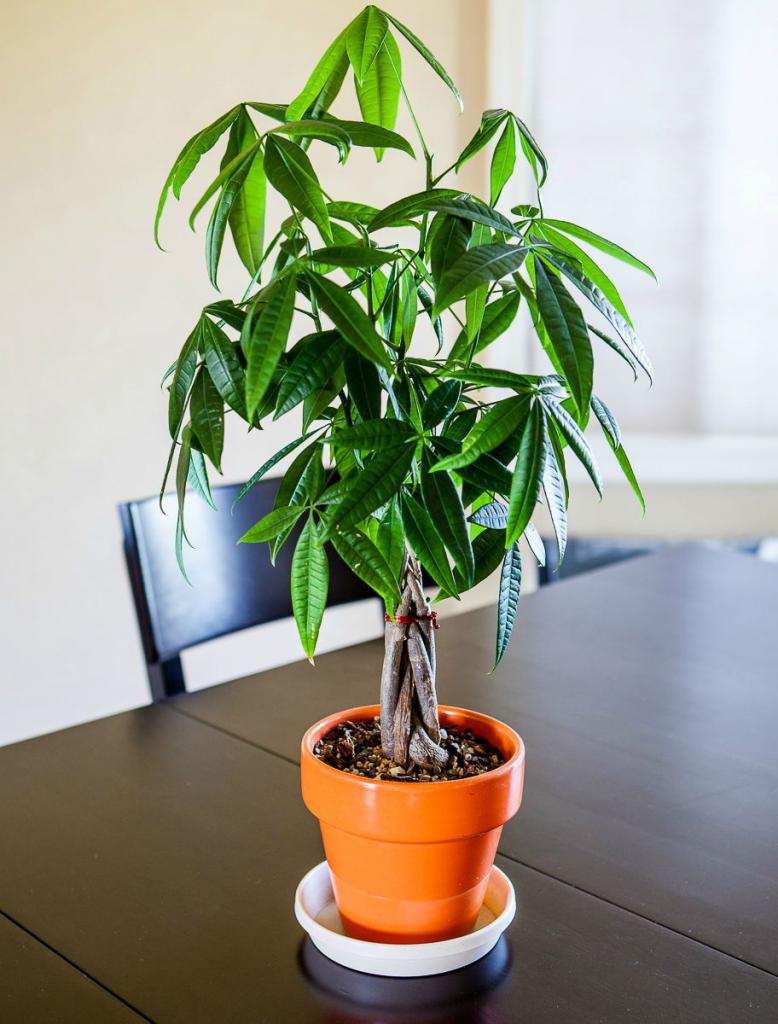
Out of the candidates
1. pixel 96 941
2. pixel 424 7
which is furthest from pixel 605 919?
pixel 424 7

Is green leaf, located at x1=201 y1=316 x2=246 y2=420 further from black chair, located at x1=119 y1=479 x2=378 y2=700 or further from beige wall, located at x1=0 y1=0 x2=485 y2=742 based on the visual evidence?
beige wall, located at x1=0 y1=0 x2=485 y2=742

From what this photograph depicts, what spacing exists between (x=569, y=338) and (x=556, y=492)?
9cm

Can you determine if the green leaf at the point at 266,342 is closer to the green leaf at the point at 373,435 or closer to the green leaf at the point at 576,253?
the green leaf at the point at 373,435

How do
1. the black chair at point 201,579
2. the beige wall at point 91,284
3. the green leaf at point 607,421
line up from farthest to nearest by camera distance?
the beige wall at point 91,284 → the black chair at point 201,579 → the green leaf at point 607,421

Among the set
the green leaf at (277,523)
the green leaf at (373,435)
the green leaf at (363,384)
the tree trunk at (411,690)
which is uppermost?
the green leaf at (363,384)

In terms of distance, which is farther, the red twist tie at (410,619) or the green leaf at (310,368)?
the red twist tie at (410,619)

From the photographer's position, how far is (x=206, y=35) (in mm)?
2549

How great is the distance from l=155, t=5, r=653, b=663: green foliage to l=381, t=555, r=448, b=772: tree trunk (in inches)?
1.4

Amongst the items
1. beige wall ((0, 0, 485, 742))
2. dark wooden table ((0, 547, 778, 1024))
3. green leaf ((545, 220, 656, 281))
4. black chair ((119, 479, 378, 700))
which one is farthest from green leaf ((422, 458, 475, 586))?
beige wall ((0, 0, 485, 742))

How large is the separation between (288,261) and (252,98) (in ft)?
6.75

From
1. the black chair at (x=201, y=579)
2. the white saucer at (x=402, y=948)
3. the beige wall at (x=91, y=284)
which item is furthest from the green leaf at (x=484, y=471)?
the beige wall at (x=91, y=284)

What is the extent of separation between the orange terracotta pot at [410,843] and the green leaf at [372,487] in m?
0.20

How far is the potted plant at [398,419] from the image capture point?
65cm

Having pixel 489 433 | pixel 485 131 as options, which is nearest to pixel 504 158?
pixel 485 131
